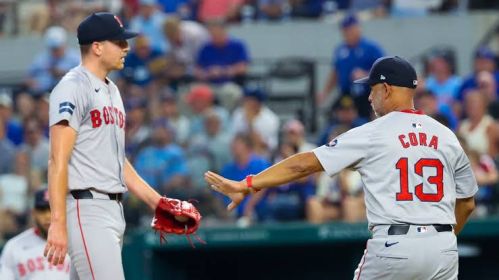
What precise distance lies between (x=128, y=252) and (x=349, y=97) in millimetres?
2846

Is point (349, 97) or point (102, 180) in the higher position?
point (102, 180)

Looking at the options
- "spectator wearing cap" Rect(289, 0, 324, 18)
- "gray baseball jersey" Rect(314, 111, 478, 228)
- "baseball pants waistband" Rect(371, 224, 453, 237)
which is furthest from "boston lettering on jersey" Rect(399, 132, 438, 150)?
"spectator wearing cap" Rect(289, 0, 324, 18)

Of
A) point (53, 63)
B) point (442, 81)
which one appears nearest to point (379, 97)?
point (442, 81)

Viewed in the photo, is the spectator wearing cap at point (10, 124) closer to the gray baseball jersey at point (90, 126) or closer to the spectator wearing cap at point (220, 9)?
the spectator wearing cap at point (220, 9)

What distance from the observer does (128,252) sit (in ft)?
33.0

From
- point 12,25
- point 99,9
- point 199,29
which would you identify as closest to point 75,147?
point 199,29

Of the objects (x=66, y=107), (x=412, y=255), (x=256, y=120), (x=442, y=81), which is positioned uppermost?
(x=66, y=107)

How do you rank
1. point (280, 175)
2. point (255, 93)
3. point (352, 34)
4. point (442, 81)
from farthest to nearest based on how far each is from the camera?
A: point (352, 34) < point (442, 81) < point (255, 93) < point (280, 175)

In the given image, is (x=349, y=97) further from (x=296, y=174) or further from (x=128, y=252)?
(x=296, y=174)

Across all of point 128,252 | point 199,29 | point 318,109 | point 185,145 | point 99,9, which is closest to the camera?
point 128,252

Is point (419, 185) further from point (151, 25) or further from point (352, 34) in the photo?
point (151, 25)

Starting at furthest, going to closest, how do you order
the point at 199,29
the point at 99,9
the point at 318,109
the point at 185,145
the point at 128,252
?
the point at 99,9, the point at 199,29, the point at 318,109, the point at 185,145, the point at 128,252

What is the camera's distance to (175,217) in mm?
6398

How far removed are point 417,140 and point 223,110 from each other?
20.7 ft
